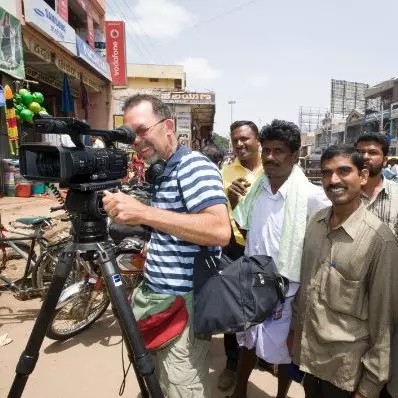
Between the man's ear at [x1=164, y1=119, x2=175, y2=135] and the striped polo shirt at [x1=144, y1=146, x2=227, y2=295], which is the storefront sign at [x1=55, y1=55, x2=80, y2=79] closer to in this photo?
the man's ear at [x1=164, y1=119, x2=175, y2=135]

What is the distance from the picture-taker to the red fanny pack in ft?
4.76

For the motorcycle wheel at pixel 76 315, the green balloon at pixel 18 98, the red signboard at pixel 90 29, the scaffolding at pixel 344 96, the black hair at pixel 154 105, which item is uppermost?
the scaffolding at pixel 344 96

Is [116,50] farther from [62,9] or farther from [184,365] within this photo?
[184,365]

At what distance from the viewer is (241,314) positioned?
1.41 m

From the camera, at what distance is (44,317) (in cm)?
131

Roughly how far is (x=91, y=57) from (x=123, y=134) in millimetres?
11250

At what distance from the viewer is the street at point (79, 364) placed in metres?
2.58

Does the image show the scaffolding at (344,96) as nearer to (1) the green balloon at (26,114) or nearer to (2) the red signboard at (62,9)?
(2) the red signboard at (62,9)

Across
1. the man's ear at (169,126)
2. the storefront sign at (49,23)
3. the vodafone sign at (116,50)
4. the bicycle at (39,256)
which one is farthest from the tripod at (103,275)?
the vodafone sign at (116,50)

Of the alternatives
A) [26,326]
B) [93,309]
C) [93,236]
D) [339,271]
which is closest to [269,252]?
[339,271]

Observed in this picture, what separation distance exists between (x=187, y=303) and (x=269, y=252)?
75cm

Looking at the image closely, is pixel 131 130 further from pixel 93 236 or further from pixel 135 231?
pixel 135 231

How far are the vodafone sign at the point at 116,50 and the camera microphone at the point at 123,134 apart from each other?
561 inches

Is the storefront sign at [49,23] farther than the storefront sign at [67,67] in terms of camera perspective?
No
